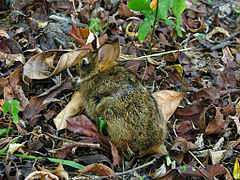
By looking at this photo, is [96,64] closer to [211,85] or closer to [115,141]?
[115,141]

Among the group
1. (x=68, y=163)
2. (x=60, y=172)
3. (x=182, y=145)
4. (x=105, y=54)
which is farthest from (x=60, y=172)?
(x=105, y=54)

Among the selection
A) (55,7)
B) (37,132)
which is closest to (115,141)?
(37,132)

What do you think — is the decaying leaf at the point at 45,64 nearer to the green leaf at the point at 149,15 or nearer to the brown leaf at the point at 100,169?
the green leaf at the point at 149,15

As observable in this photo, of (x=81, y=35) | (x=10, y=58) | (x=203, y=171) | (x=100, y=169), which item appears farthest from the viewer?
(x=81, y=35)

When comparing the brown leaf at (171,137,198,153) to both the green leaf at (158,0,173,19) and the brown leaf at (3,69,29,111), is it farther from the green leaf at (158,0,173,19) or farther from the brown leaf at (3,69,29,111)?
the brown leaf at (3,69,29,111)

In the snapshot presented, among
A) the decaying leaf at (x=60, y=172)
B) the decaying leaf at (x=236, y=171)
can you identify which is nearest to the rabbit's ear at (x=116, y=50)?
the decaying leaf at (x=60, y=172)

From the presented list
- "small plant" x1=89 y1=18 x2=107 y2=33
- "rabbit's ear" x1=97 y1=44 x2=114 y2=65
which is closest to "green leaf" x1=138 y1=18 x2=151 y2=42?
"rabbit's ear" x1=97 y1=44 x2=114 y2=65

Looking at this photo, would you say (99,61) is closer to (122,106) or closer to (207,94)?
(122,106)
